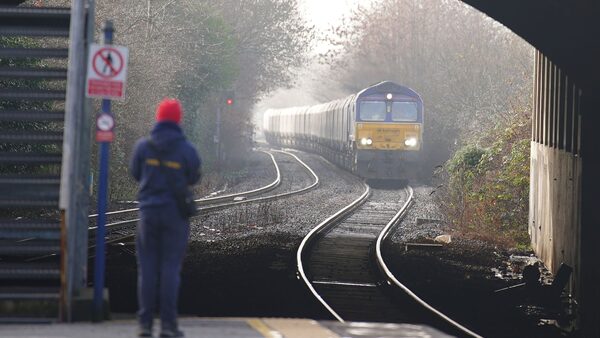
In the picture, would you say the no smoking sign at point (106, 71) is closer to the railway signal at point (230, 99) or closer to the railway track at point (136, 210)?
the railway track at point (136, 210)

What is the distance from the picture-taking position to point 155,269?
7922 millimetres

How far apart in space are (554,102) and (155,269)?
1152 centimetres

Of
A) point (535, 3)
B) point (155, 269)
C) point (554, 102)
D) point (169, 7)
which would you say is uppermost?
point (169, 7)

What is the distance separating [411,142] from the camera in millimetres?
37750

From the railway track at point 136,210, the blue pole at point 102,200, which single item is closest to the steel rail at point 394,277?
the railway track at point 136,210

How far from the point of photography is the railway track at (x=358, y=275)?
13.0 meters

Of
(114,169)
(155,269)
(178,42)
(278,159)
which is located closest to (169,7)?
(178,42)

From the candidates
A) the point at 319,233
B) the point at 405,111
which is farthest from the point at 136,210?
the point at 405,111

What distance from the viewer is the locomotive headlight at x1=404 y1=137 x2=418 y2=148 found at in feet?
123

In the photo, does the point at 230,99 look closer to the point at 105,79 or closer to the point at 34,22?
the point at 34,22

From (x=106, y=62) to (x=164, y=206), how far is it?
168 centimetres

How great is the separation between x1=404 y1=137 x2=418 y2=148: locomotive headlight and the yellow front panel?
Result: 0.08m

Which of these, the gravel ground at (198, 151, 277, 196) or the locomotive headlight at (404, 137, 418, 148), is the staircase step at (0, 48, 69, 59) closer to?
the gravel ground at (198, 151, 277, 196)

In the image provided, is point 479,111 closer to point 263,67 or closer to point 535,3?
point 263,67
